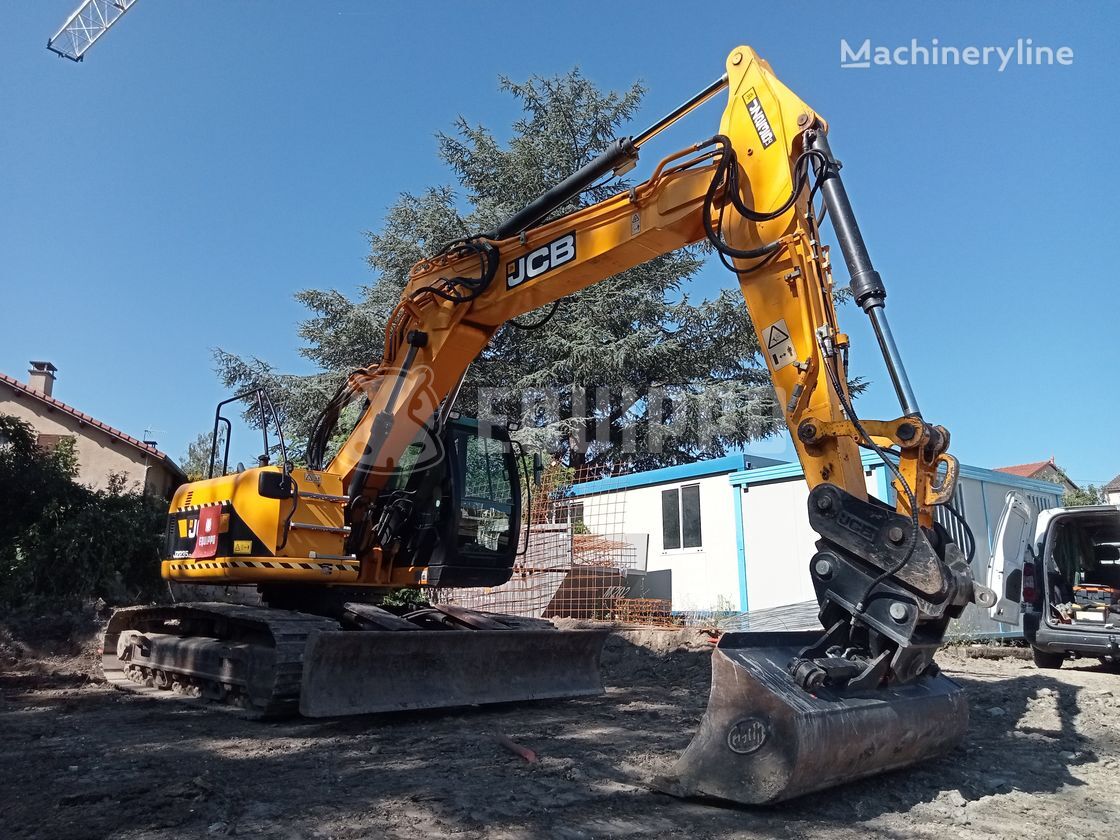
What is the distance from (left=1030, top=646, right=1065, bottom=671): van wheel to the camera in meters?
8.79

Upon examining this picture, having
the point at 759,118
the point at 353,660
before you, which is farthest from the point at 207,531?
the point at 759,118

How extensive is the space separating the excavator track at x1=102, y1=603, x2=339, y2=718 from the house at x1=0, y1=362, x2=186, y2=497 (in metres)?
14.5

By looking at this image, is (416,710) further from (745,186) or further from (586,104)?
(586,104)

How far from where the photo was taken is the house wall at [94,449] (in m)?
21.9

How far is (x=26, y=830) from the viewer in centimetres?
351

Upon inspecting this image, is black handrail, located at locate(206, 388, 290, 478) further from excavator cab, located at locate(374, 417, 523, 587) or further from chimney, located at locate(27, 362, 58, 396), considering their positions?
chimney, located at locate(27, 362, 58, 396)

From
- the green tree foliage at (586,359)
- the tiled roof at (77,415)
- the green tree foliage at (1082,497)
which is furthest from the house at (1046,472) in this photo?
the tiled roof at (77,415)

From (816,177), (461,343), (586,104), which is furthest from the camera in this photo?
(586,104)

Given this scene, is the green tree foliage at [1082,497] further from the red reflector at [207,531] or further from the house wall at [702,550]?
the red reflector at [207,531]

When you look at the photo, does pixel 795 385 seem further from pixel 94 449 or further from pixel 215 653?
pixel 94 449

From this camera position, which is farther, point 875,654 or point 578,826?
point 875,654

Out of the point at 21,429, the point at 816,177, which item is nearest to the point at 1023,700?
the point at 816,177

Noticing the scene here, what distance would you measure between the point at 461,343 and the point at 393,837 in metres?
4.30

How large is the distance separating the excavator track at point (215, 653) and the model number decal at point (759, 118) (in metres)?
4.60
